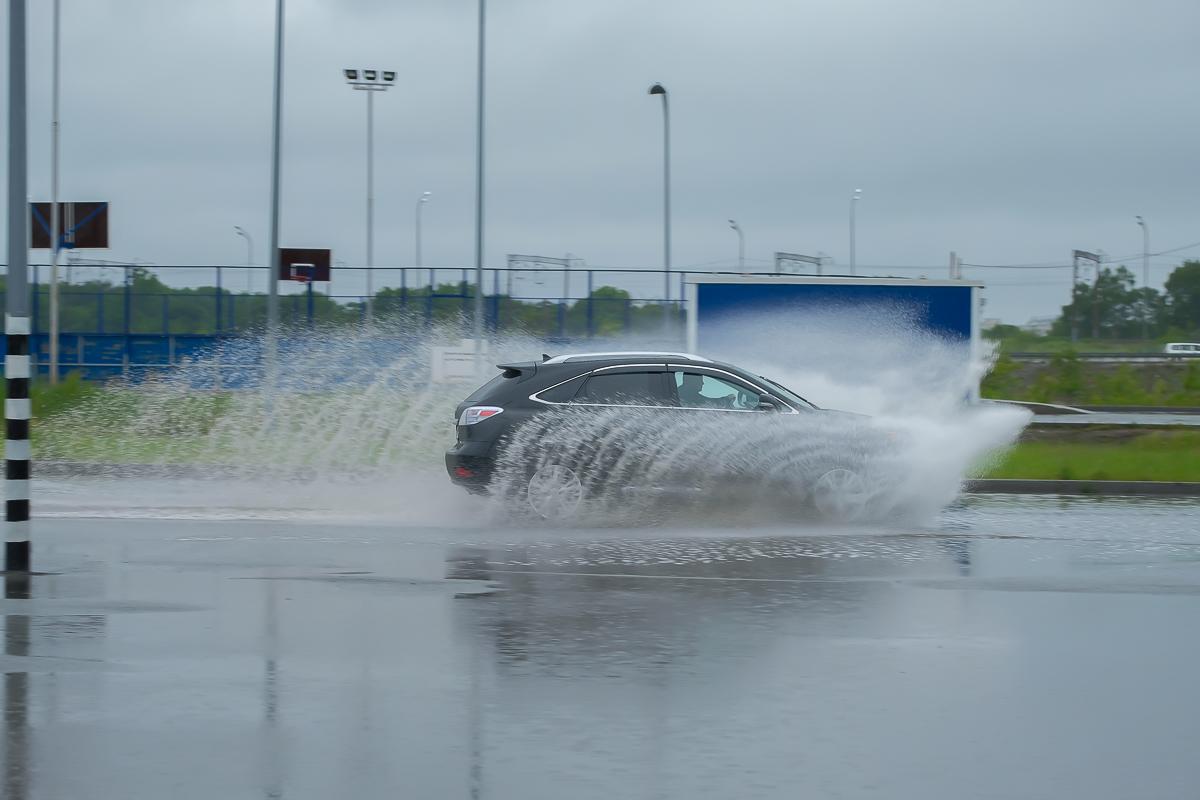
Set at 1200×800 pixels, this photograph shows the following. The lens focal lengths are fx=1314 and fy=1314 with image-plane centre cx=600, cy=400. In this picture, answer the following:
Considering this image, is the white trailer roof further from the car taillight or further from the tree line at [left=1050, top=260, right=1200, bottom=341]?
the tree line at [left=1050, top=260, right=1200, bottom=341]

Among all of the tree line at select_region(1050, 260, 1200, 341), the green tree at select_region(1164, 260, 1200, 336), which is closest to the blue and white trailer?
the tree line at select_region(1050, 260, 1200, 341)

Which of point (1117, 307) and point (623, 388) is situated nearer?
point (623, 388)

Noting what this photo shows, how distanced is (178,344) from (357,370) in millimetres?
21543

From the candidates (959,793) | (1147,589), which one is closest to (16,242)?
(959,793)

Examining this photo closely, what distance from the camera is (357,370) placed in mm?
26328

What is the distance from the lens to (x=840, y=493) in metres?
13.8

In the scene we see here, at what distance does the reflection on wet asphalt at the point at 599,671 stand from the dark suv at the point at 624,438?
155 centimetres

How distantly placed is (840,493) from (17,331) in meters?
8.07

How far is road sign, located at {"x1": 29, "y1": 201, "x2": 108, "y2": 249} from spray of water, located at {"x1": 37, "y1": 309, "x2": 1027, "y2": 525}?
1007 centimetres

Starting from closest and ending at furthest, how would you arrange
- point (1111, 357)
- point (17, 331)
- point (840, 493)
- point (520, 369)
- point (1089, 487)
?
point (17, 331) < point (840, 493) < point (520, 369) < point (1089, 487) < point (1111, 357)

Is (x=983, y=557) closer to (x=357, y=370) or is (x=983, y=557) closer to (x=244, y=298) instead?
(x=357, y=370)

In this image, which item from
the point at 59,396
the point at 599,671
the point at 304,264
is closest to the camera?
the point at 599,671

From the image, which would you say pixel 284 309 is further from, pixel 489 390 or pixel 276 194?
pixel 489 390

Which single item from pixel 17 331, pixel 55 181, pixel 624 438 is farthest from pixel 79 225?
pixel 17 331
